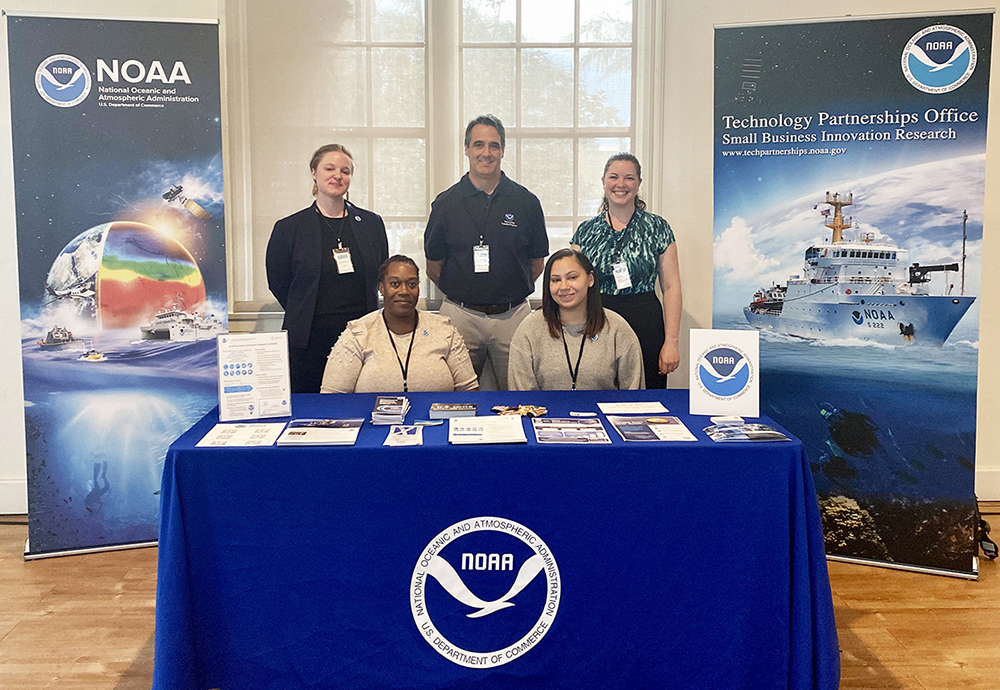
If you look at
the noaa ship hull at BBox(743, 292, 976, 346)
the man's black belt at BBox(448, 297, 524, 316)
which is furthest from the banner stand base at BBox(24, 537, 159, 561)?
the noaa ship hull at BBox(743, 292, 976, 346)

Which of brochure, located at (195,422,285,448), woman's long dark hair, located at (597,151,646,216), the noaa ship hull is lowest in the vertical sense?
brochure, located at (195,422,285,448)

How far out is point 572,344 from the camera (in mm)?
2721

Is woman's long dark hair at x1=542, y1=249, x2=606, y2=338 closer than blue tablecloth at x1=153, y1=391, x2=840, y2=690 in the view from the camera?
No

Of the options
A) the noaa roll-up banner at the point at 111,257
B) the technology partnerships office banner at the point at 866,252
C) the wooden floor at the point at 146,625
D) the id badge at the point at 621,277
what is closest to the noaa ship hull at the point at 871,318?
the technology partnerships office banner at the point at 866,252

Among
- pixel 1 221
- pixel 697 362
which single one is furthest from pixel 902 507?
pixel 1 221

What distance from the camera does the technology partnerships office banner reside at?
275 centimetres

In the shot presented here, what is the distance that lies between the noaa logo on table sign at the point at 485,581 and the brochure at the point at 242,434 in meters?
0.49

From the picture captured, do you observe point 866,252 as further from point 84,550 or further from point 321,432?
point 84,550

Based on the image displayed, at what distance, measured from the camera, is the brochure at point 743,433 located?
1827mm

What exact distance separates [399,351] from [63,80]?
169cm

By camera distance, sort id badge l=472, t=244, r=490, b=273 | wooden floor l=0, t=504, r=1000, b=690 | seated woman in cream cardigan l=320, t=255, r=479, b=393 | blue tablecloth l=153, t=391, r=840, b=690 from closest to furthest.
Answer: blue tablecloth l=153, t=391, r=840, b=690 → wooden floor l=0, t=504, r=1000, b=690 → seated woman in cream cardigan l=320, t=255, r=479, b=393 → id badge l=472, t=244, r=490, b=273

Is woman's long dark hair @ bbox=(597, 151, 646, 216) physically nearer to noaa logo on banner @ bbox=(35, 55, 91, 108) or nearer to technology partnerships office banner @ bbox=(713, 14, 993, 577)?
technology partnerships office banner @ bbox=(713, 14, 993, 577)

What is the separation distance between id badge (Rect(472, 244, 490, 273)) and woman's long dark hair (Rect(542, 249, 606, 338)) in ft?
2.12

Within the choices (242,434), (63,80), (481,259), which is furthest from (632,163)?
(63,80)
